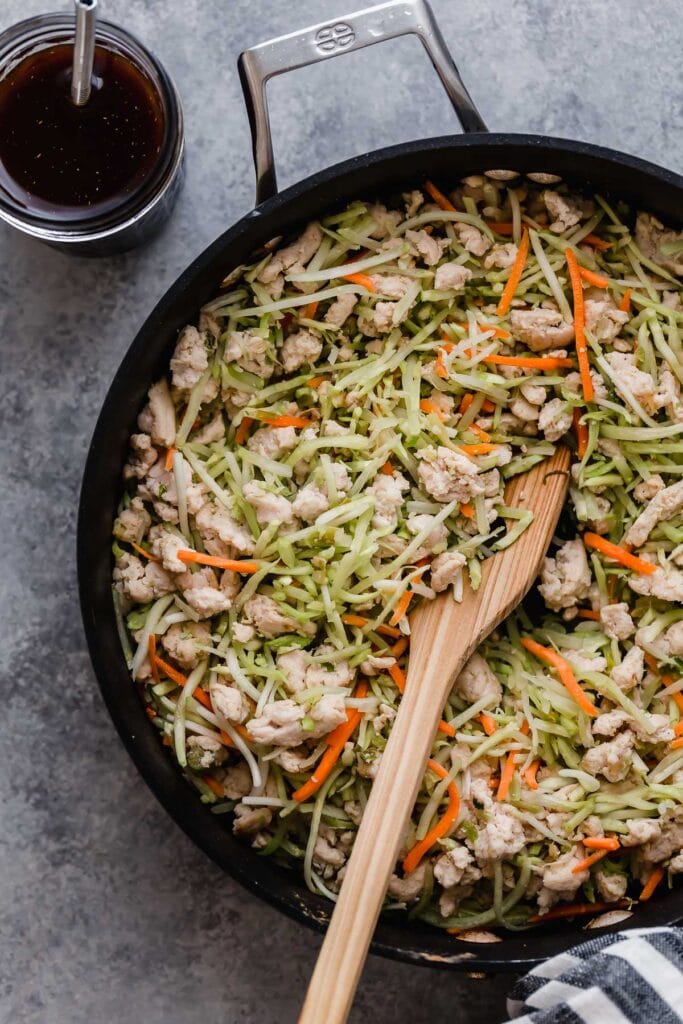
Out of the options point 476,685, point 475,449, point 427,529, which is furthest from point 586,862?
point 475,449

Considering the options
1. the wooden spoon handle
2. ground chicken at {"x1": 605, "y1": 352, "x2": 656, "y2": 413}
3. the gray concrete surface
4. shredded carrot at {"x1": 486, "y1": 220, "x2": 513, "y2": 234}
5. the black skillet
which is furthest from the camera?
the gray concrete surface

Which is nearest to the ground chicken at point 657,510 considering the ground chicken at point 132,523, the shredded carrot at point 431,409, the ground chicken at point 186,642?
the shredded carrot at point 431,409

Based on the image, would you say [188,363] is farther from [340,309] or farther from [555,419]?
[555,419]

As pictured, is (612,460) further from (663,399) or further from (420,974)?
(420,974)

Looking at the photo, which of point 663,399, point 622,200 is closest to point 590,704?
point 663,399

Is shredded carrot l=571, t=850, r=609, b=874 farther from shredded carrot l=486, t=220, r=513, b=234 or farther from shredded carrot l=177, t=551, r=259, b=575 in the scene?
shredded carrot l=486, t=220, r=513, b=234

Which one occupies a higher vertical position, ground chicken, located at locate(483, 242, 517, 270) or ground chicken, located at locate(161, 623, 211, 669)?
ground chicken, located at locate(483, 242, 517, 270)

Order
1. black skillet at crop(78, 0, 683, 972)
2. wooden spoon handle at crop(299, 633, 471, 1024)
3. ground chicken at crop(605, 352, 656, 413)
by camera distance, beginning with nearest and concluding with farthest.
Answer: wooden spoon handle at crop(299, 633, 471, 1024) < black skillet at crop(78, 0, 683, 972) < ground chicken at crop(605, 352, 656, 413)

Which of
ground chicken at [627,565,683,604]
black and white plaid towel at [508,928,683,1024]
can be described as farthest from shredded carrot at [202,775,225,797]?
ground chicken at [627,565,683,604]
